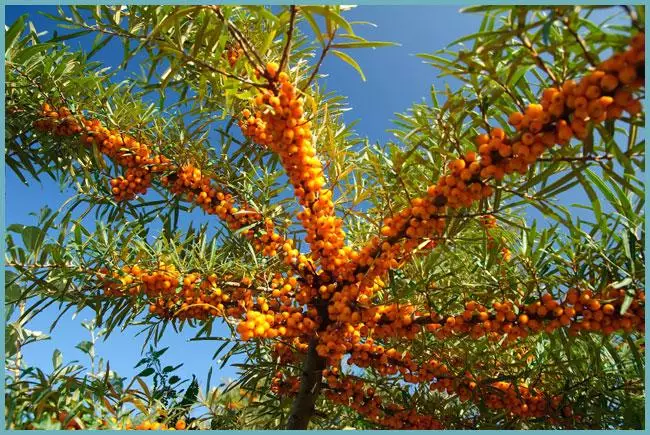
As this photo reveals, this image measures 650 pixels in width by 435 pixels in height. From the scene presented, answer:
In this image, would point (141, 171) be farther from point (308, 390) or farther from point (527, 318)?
point (527, 318)

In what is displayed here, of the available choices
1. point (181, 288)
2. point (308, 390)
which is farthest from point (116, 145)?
point (308, 390)

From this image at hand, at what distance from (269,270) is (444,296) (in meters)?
0.72

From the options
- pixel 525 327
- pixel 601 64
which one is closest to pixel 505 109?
pixel 601 64

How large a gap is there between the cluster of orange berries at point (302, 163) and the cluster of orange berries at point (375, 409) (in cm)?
49

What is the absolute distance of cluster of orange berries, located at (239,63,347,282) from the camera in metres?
1.36

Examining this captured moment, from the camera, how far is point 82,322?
1786 millimetres

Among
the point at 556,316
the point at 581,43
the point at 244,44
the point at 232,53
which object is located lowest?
the point at 556,316

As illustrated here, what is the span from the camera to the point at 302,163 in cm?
150

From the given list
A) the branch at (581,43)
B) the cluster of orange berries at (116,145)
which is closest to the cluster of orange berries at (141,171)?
the cluster of orange berries at (116,145)

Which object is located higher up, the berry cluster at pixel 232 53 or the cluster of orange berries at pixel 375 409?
the berry cluster at pixel 232 53

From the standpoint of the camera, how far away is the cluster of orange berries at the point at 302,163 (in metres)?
1.36

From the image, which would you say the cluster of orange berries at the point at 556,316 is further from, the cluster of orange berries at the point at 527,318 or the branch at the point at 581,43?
the branch at the point at 581,43

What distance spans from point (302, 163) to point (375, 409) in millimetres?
1007

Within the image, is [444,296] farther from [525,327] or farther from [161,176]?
[161,176]
